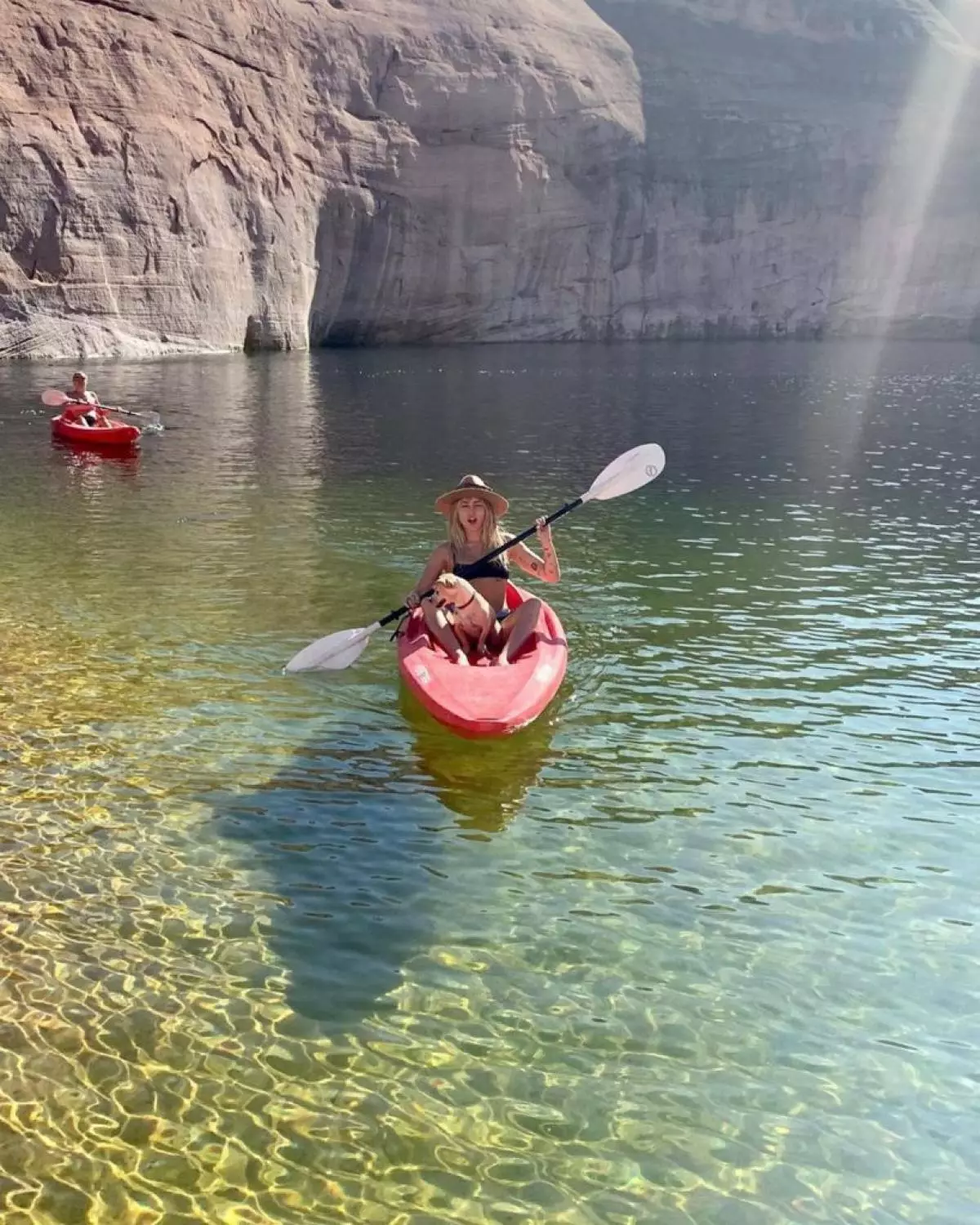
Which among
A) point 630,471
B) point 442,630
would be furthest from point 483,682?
point 630,471

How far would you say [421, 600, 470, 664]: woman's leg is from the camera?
26.0 feet

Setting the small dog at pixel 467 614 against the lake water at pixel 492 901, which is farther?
the small dog at pixel 467 614

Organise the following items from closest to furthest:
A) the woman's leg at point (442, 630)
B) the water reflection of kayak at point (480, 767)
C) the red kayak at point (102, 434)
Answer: the water reflection of kayak at point (480, 767)
the woman's leg at point (442, 630)
the red kayak at point (102, 434)

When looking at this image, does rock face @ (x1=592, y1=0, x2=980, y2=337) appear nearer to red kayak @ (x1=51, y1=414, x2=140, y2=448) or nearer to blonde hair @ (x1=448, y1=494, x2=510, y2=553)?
red kayak @ (x1=51, y1=414, x2=140, y2=448)

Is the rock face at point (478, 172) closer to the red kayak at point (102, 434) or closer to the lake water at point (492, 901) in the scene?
the red kayak at point (102, 434)

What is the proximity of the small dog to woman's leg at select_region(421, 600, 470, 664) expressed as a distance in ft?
0.15

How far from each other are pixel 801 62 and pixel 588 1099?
2897 inches

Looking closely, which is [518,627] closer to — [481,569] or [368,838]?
[481,569]

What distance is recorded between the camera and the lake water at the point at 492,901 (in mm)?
3980

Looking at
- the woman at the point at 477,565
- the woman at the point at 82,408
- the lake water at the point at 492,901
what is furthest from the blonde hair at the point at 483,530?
the woman at the point at 82,408

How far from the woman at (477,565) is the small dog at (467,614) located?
7 cm

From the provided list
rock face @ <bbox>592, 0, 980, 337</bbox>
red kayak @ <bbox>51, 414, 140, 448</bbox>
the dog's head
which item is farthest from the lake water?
rock face @ <bbox>592, 0, 980, 337</bbox>

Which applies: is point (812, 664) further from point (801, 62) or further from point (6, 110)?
point (801, 62)

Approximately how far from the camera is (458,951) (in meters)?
5.16
